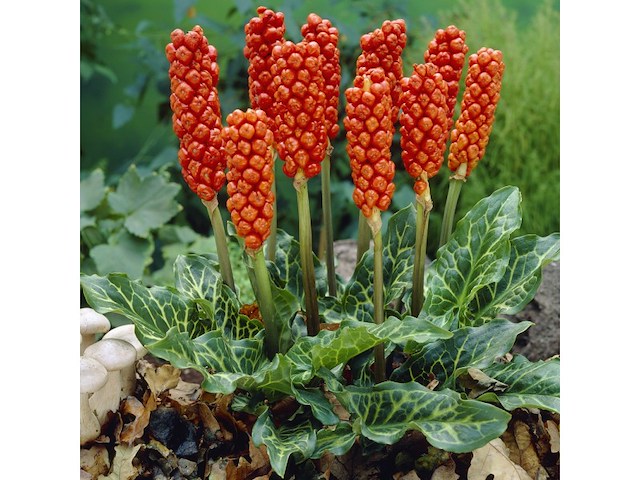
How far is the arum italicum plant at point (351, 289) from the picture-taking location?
99cm

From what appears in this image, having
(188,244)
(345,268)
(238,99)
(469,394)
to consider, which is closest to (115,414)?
(469,394)

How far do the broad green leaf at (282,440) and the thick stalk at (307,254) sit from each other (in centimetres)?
16

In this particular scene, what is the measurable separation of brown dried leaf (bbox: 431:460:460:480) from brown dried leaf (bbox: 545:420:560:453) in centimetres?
16

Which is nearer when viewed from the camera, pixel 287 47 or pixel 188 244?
pixel 287 47

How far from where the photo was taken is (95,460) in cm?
115

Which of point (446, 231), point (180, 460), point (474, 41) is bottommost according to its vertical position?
point (180, 460)

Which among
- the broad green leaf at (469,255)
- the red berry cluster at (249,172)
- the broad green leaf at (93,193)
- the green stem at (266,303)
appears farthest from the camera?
the broad green leaf at (93,193)

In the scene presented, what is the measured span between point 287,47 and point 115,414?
62cm

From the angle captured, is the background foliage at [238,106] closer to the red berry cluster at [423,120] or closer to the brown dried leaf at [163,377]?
the brown dried leaf at [163,377]

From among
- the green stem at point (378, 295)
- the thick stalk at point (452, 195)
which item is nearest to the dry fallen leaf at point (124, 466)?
the green stem at point (378, 295)

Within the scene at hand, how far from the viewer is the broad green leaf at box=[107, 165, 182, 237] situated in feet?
8.05

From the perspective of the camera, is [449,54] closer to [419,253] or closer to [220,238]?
[419,253]

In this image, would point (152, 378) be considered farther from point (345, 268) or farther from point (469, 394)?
point (345, 268)

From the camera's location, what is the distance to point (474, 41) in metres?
2.89
